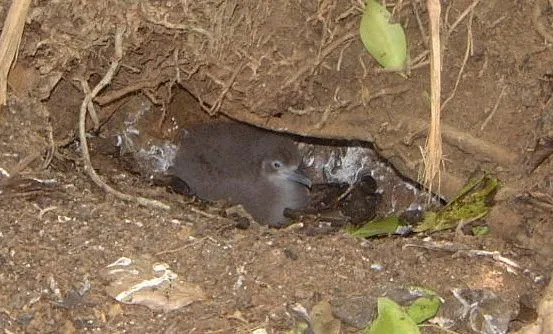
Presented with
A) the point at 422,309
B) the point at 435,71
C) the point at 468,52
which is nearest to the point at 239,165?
the point at 468,52

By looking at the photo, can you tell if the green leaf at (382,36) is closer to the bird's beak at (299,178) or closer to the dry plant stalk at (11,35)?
the dry plant stalk at (11,35)

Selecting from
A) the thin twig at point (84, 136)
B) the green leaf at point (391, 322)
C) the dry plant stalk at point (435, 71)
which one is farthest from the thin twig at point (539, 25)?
the thin twig at point (84, 136)

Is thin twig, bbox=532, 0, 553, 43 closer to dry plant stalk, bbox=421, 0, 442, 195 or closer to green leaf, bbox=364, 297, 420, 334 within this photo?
dry plant stalk, bbox=421, 0, 442, 195

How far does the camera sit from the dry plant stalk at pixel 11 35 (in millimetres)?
3646

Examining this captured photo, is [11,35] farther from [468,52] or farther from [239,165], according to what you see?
[239,165]

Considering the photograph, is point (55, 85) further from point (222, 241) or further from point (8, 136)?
point (222, 241)

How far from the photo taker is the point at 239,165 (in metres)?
5.48

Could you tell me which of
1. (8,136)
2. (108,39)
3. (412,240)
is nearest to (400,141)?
(412,240)

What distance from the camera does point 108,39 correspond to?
158 inches

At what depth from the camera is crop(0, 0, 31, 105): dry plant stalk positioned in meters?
3.65

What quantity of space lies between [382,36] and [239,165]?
1.84 metres

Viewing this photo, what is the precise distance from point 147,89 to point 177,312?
5.49 ft

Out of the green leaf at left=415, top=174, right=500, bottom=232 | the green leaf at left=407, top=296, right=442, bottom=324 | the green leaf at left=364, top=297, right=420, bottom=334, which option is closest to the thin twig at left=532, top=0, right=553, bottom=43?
the green leaf at left=415, top=174, right=500, bottom=232

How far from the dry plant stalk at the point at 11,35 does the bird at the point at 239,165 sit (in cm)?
180
